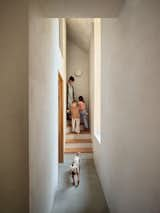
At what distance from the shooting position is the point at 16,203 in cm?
135

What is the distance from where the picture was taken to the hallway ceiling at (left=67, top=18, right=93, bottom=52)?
551cm

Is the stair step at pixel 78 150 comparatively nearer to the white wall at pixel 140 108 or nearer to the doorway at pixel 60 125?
the doorway at pixel 60 125

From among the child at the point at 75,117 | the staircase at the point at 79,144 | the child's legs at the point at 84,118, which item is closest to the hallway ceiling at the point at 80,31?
the child at the point at 75,117

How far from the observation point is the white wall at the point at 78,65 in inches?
304

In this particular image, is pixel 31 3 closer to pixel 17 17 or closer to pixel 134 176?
pixel 17 17

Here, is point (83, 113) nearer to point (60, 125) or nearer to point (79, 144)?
point (79, 144)

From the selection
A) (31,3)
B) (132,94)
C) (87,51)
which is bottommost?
(132,94)

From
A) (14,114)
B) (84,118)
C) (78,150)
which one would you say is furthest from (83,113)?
(14,114)

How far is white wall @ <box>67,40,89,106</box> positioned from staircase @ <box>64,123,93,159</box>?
1956 millimetres

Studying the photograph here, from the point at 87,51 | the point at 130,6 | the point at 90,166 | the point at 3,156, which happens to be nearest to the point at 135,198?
the point at 3,156

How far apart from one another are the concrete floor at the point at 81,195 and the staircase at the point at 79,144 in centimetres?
123

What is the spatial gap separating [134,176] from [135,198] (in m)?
0.15

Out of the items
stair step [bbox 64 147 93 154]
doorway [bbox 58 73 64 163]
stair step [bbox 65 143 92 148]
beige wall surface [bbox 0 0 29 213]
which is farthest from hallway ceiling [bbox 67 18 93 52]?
beige wall surface [bbox 0 0 29 213]

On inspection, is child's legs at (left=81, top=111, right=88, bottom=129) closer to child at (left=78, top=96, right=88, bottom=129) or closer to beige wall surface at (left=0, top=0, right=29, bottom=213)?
child at (left=78, top=96, right=88, bottom=129)
